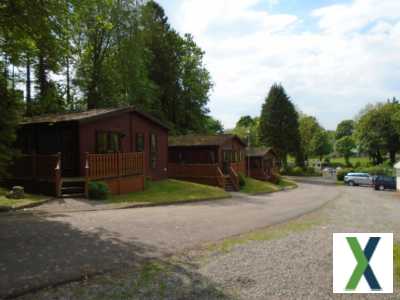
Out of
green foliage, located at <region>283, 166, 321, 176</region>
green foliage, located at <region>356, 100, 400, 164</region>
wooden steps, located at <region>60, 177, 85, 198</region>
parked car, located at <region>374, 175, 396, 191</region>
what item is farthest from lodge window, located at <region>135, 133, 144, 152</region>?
green foliage, located at <region>356, 100, 400, 164</region>

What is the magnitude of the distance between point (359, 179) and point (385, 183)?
23.5 feet

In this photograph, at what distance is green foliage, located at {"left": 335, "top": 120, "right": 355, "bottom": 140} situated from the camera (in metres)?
130

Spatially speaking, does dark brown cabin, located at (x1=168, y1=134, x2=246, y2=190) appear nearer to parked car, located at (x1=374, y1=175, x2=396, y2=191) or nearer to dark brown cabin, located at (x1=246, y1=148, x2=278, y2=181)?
dark brown cabin, located at (x1=246, y1=148, x2=278, y2=181)

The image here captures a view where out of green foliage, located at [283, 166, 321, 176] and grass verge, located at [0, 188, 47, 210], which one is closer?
grass verge, located at [0, 188, 47, 210]

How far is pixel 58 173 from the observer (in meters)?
14.7

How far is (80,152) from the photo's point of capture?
1725 centimetres

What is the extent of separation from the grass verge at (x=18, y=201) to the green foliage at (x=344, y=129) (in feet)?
432

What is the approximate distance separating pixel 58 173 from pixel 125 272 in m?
10.3

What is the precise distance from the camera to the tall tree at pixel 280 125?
59.6 m

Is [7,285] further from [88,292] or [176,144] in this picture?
[176,144]

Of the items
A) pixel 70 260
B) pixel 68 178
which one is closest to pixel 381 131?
pixel 68 178

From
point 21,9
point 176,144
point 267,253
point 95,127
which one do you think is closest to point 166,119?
point 176,144

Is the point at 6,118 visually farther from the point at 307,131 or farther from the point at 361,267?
the point at 307,131

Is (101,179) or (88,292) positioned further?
(101,179)
